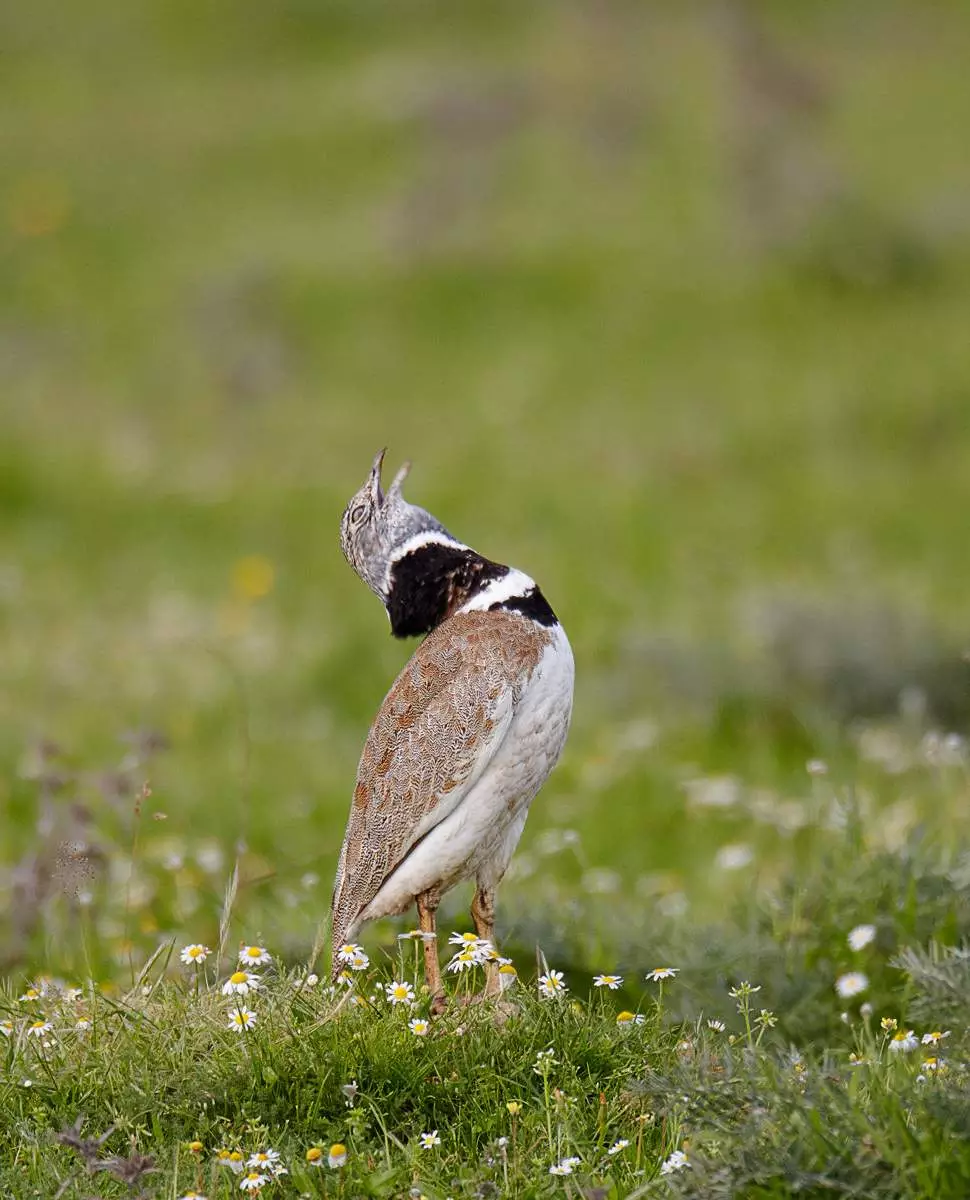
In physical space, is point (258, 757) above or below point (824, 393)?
below

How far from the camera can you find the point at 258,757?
9.61 meters

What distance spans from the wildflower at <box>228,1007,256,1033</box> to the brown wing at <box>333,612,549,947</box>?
365 mm

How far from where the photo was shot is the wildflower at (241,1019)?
13.0ft

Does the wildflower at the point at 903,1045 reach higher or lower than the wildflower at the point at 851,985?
lower

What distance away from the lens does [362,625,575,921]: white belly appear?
4273mm

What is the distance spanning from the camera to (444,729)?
4312 millimetres

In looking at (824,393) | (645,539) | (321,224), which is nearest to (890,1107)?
(645,539)

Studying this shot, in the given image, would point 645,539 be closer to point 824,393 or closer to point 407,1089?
point 824,393

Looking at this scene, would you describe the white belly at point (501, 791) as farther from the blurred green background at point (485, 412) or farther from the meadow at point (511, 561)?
the blurred green background at point (485, 412)

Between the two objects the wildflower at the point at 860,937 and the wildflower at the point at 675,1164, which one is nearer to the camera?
the wildflower at the point at 675,1164

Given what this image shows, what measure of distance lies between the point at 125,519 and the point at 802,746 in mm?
7106

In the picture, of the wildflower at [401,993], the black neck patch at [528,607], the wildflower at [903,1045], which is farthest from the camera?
the black neck patch at [528,607]

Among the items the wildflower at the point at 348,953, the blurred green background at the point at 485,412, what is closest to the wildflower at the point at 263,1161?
the wildflower at the point at 348,953

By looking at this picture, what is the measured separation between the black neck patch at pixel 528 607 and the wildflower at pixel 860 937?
171 cm
